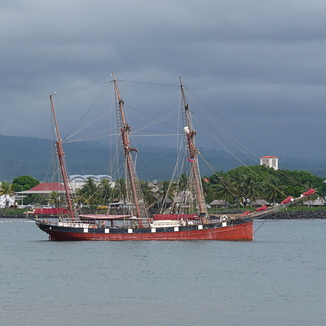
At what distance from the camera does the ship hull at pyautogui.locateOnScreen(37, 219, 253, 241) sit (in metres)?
91.5

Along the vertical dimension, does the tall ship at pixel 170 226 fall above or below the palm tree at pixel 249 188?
below

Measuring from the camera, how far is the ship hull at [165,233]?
91500 mm

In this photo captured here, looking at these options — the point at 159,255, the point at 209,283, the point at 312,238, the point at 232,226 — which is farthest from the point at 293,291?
the point at 312,238

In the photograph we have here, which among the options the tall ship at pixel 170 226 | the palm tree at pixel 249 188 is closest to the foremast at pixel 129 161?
the tall ship at pixel 170 226

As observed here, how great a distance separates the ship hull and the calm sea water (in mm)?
2232

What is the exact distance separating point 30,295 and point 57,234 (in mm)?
44531

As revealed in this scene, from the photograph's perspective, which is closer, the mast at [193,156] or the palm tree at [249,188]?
the mast at [193,156]

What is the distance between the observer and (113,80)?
98.5 metres

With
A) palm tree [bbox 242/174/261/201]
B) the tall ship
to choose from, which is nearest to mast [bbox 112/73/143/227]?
the tall ship

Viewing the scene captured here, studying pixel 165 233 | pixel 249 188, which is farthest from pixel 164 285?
pixel 249 188

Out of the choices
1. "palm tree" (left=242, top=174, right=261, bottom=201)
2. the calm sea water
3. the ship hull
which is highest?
"palm tree" (left=242, top=174, right=261, bottom=201)

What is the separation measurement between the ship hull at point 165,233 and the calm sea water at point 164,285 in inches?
87.9

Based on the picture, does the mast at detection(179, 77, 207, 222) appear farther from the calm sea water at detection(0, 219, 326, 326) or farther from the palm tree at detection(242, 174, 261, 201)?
the palm tree at detection(242, 174, 261, 201)

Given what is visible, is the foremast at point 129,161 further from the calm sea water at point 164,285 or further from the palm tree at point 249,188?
the palm tree at point 249,188
